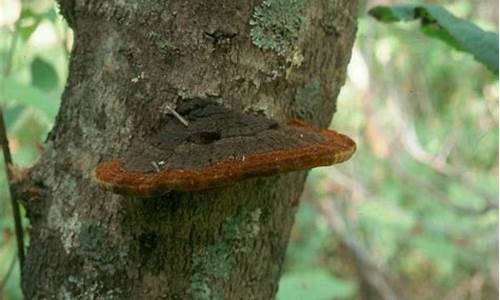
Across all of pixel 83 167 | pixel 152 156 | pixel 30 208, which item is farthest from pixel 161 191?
pixel 30 208

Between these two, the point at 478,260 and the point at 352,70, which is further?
the point at 352,70

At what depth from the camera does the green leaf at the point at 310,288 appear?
2321mm

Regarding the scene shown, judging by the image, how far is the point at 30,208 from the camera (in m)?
1.12

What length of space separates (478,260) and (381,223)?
0.81 m

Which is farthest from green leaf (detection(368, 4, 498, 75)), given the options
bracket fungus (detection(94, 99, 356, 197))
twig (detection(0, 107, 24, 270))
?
twig (detection(0, 107, 24, 270))

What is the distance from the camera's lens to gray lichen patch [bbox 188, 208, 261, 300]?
3.39 feet

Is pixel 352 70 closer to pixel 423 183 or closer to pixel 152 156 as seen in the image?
pixel 423 183

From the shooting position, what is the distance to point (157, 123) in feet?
3.25

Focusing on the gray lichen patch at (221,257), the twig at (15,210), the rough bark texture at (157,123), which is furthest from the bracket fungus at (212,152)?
the twig at (15,210)

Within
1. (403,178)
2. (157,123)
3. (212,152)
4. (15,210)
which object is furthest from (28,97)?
(403,178)

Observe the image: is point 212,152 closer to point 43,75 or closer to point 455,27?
point 455,27

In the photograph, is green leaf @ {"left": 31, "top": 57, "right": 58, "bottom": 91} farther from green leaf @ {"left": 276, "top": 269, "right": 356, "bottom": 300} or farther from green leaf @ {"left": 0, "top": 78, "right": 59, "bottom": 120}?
green leaf @ {"left": 276, "top": 269, "right": 356, "bottom": 300}

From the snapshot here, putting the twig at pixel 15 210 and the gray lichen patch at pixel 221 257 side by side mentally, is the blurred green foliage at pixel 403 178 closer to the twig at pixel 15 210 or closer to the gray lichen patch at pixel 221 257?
the twig at pixel 15 210

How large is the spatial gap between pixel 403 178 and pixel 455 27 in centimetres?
367
